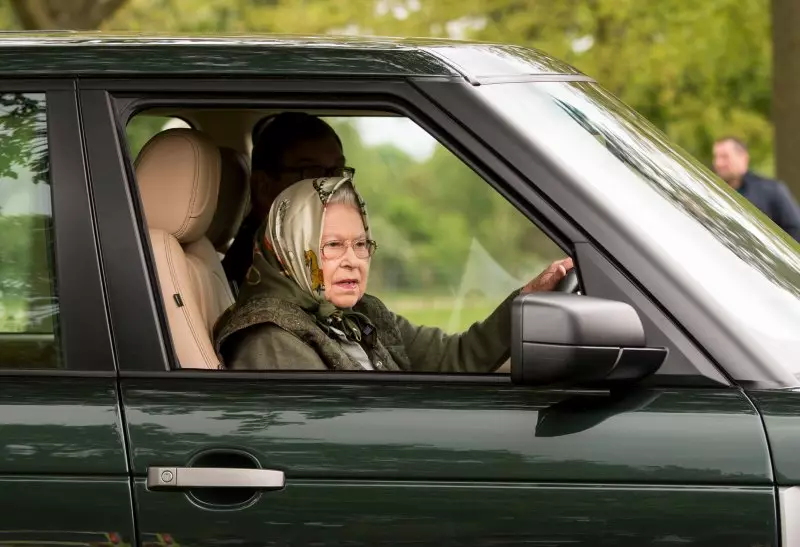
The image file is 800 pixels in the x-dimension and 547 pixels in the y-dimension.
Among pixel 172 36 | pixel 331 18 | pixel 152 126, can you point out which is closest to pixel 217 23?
pixel 331 18

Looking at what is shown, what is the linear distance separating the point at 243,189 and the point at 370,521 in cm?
179

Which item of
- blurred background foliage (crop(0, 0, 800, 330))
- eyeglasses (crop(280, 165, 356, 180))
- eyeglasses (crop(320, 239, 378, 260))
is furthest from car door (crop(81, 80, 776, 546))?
blurred background foliage (crop(0, 0, 800, 330))

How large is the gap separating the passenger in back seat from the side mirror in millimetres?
1817

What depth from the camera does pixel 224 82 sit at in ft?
9.34

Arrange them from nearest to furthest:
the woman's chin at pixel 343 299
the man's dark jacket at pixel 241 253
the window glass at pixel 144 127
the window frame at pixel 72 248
→ the window frame at pixel 72 248
the window glass at pixel 144 127
the woman's chin at pixel 343 299
the man's dark jacket at pixel 241 253

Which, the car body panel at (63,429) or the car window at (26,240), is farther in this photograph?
the car window at (26,240)

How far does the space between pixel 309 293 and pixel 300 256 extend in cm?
8

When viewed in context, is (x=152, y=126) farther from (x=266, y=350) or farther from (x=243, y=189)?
(x=266, y=350)

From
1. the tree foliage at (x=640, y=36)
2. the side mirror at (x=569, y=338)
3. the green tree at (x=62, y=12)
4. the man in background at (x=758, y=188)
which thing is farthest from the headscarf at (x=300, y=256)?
the tree foliage at (x=640, y=36)

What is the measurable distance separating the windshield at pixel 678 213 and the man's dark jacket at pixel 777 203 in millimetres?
7036

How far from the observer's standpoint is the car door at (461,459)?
2.58 m

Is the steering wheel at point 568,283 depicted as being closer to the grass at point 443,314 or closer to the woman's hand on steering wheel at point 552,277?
the woman's hand on steering wheel at point 552,277

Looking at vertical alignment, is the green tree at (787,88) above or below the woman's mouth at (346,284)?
above

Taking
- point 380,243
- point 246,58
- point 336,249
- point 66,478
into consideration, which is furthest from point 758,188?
point 66,478
